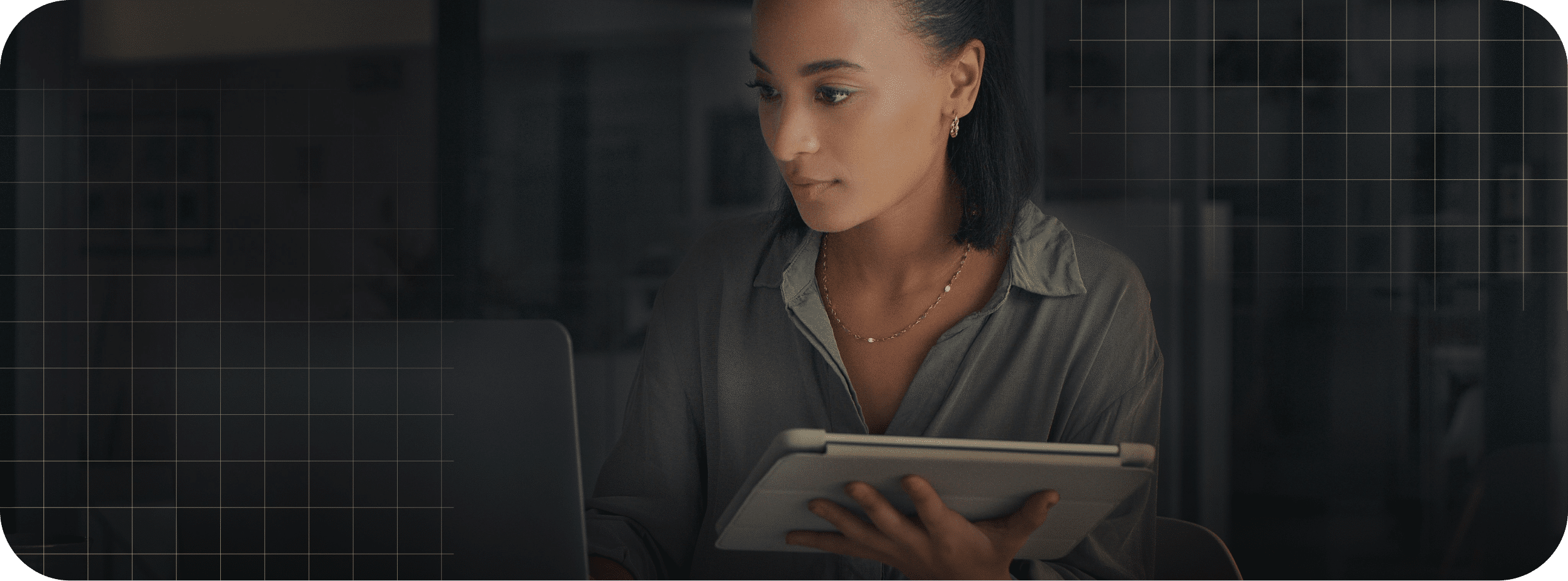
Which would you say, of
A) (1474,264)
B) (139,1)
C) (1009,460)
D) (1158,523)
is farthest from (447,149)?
(1474,264)

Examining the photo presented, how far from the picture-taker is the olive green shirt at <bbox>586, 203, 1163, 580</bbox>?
111 centimetres

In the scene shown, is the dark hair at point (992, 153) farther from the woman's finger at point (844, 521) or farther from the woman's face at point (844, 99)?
the woman's finger at point (844, 521)

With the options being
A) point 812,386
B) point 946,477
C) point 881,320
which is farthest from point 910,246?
point 946,477

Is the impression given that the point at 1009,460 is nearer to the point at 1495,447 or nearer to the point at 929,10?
the point at 929,10

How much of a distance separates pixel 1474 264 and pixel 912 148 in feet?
2.34

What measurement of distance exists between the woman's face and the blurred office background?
12cm

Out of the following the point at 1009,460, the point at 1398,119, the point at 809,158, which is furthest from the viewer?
the point at 1398,119

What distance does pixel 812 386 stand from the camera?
114 cm

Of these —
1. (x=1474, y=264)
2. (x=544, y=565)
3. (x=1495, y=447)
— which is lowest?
(x=544, y=565)

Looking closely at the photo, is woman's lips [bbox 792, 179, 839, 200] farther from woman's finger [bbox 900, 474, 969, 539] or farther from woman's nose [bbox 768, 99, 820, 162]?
woman's finger [bbox 900, 474, 969, 539]

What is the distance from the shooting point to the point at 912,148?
3.45 feet

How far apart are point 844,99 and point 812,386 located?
0.35m
